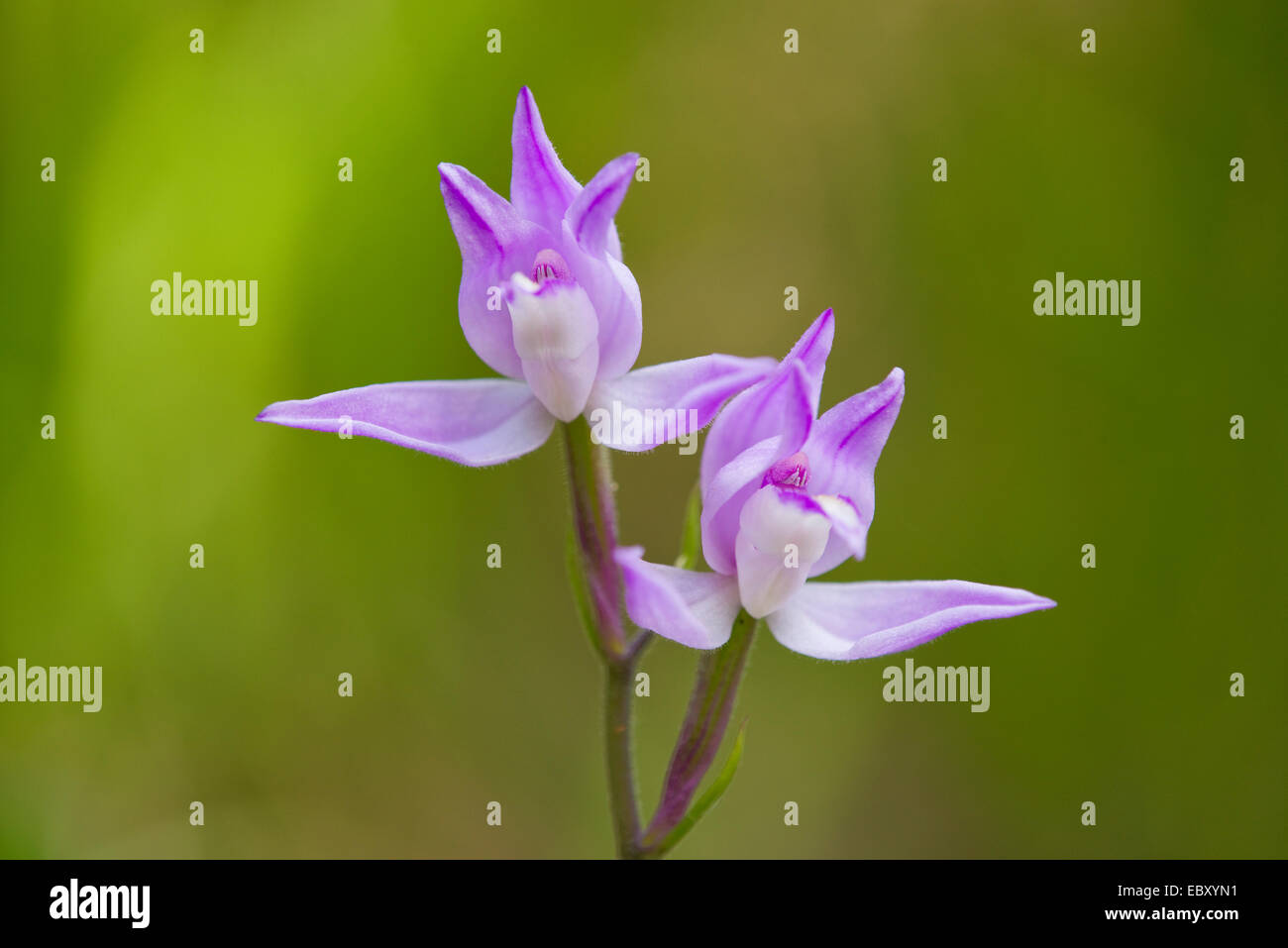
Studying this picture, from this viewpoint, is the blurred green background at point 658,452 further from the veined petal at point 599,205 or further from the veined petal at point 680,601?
the veined petal at point 599,205

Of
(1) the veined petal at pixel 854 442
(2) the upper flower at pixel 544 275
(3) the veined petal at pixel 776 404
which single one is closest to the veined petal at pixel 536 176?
(2) the upper flower at pixel 544 275

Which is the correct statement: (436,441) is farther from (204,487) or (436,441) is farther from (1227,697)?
(1227,697)

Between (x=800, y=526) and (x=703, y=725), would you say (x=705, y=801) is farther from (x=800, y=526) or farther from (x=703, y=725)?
(x=800, y=526)

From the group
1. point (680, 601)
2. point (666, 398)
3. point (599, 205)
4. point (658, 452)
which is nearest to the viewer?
point (680, 601)

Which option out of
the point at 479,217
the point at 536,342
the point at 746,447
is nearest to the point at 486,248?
the point at 479,217

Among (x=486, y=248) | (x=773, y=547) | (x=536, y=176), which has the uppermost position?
(x=536, y=176)

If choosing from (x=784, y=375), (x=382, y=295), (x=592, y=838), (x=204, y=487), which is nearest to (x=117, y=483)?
(x=204, y=487)

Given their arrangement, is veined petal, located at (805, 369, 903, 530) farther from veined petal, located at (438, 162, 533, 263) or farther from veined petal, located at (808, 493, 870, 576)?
veined petal, located at (438, 162, 533, 263)

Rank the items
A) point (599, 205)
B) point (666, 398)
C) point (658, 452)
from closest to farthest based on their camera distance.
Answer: point (599, 205) → point (666, 398) → point (658, 452)
